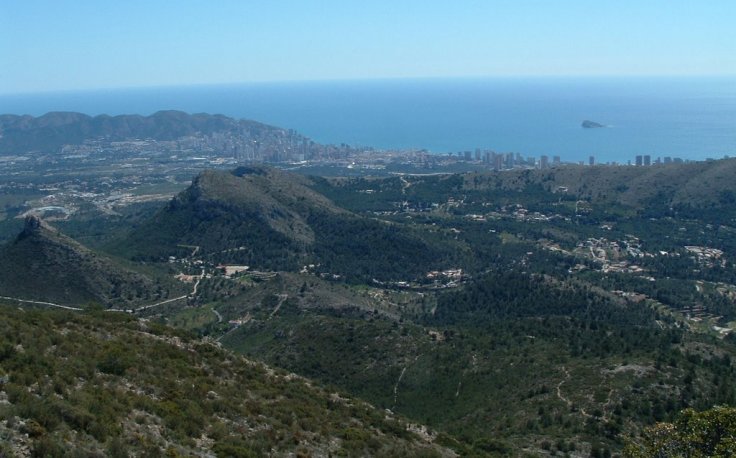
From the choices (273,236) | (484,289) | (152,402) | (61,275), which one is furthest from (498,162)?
(152,402)

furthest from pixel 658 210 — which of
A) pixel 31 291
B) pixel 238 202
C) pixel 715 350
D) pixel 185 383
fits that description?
pixel 185 383

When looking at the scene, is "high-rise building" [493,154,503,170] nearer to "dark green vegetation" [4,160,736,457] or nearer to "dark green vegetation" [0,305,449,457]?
"dark green vegetation" [4,160,736,457]

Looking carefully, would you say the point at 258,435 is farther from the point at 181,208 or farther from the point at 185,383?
the point at 181,208

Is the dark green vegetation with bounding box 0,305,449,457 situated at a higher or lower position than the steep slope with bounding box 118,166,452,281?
higher

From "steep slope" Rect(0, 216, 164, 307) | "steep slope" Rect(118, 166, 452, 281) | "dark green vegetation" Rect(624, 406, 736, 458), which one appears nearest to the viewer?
"dark green vegetation" Rect(624, 406, 736, 458)

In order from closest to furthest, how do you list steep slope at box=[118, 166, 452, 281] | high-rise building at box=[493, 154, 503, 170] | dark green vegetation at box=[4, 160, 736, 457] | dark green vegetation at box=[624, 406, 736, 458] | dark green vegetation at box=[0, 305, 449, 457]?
dark green vegetation at box=[0, 305, 449, 457] < dark green vegetation at box=[624, 406, 736, 458] < dark green vegetation at box=[4, 160, 736, 457] < steep slope at box=[118, 166, 452, 281] < high-rise building at box=[493, 154, 503, 170]

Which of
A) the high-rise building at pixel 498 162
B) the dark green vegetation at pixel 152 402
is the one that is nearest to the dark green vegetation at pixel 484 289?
the dark green vegetation at pixel 152 402

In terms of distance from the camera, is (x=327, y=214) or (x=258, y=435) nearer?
(x=258, y=435)


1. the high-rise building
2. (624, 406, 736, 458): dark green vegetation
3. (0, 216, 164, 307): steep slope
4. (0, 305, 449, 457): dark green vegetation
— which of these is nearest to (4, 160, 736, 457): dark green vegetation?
(0, 216, 164, 307): steep slope
